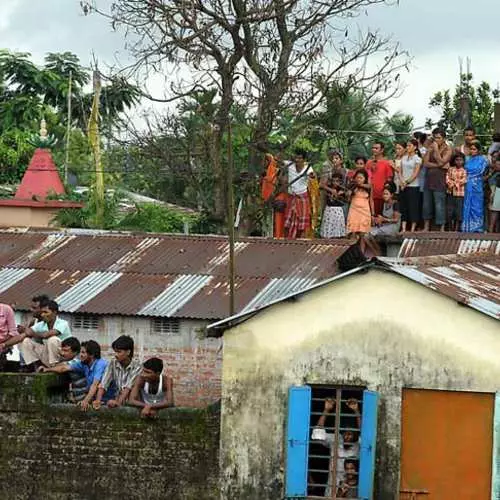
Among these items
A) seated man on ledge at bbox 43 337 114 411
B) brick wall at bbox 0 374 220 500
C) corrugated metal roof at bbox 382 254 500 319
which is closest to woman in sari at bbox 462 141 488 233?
corrugated metal roof at bbox 382 254 500 319

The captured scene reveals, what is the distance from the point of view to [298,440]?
1534 centimetres

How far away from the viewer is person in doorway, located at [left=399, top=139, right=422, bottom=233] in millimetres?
21125

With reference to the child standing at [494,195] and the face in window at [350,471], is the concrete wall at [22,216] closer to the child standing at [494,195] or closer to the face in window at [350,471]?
the child standing at [494,195]

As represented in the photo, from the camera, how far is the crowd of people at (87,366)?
1596cm

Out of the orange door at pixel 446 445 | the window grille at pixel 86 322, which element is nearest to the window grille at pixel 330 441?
the orange door at pixel 446 445

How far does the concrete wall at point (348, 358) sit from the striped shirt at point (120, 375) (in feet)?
3.40

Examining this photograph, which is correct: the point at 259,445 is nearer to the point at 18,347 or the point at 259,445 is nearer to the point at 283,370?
the point at 283,370

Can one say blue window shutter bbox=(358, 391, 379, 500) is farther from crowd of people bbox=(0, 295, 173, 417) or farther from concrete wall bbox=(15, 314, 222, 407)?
concrete wall bbox=(15, 314, 222, 407)

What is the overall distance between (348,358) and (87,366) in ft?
9.66

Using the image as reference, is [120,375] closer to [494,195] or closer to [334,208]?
[334,208]

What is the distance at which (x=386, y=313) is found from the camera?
1522 centimetres

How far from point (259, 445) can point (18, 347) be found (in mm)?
3414

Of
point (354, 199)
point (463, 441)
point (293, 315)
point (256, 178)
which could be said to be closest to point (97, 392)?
point (293, 315)

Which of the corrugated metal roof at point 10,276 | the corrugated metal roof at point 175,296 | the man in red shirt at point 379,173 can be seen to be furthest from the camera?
the man in red shirt at point 379,173
